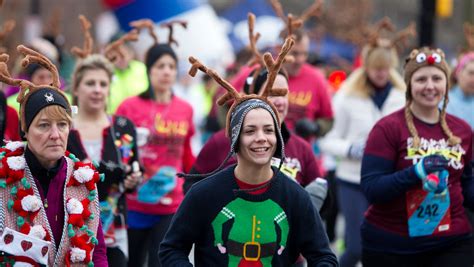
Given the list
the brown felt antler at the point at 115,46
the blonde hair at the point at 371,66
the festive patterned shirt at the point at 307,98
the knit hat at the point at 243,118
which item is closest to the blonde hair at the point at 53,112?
the knit hat at the point at 243,118

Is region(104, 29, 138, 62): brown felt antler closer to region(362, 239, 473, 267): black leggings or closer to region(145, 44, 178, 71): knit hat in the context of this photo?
region(145, 44, 178, 71): knit hat

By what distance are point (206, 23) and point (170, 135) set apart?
6.34 m

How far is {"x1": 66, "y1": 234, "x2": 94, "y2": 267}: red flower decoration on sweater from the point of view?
5328 mm

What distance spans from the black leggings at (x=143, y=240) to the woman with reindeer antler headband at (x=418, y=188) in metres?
1.76

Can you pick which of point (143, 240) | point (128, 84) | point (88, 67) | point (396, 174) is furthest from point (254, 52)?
point (128, 84)

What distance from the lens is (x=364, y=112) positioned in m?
9.07

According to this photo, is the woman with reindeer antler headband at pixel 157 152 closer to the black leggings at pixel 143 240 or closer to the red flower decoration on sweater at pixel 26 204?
the black leggings at pixel 143 240

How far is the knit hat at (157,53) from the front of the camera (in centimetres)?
855

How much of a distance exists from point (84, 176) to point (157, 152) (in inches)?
108

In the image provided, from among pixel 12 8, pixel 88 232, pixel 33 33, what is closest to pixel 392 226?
pixel 88 232

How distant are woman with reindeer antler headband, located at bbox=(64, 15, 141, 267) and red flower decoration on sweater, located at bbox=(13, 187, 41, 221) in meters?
1.57

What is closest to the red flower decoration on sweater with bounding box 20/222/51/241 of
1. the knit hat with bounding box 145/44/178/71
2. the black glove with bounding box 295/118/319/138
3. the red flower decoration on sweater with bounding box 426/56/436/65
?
the red flower decoration on sweater with bounding box 426/56/436/65

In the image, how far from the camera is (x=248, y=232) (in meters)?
5.16

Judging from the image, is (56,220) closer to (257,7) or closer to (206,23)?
(206,23)
